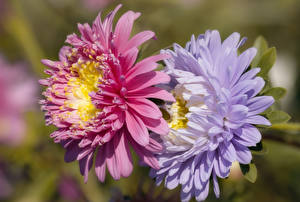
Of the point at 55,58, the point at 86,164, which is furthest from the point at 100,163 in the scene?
the point at 55,58

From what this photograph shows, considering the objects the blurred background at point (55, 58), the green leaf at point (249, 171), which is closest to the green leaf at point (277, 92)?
the green leaf at point (249, 171)

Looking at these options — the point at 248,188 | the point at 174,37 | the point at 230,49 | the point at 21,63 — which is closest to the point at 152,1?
the point at 174,37

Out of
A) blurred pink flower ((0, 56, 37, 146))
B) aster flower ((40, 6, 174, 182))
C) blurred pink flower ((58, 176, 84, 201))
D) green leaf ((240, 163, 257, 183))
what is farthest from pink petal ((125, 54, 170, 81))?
blurred pink flower ((0, 56, 37, 146))

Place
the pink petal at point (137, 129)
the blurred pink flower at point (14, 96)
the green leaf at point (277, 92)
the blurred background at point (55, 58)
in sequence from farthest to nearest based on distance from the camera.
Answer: the blurred pink flower at point (14, 96) < the blurred background at point (55, 58) < the green leaf at point (277, 92) < the pink petal at point (137, 129)

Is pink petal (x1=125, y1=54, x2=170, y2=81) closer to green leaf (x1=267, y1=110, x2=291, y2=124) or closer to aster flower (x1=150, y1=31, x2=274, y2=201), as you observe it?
aster flower (x1=150, y1=31, x2=274, y2=201)

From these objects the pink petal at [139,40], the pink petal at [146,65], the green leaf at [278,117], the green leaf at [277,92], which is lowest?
the green leaf at [278,117]

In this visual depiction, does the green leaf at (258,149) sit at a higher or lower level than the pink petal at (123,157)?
lower

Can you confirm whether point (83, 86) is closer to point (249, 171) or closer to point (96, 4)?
point (249, 171)

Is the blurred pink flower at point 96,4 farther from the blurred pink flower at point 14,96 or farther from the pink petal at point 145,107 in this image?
the pink petal at point 145,107
